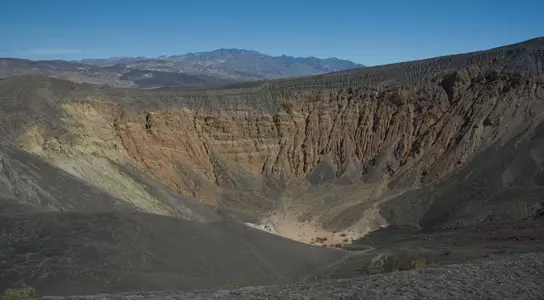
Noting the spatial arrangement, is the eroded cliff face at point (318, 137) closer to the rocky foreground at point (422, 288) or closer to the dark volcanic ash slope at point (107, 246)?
the dark volcanic ash slope at point (107, 246)

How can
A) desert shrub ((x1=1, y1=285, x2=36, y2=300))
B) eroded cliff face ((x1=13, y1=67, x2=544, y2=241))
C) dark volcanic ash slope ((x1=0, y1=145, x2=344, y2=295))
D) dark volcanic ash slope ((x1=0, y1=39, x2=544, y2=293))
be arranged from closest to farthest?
desert shrub ((x1=1, y1=285, x2=36, y2=300)), dark volcanic ash slope ((x1=0, y1=145, x2=344, y2=295)), dark volcanic ash slope ((x1=0, y1=39, x2=544, y2=293)), eroded cliff face ((x1=13, y1=67, x2=544, y2=241))

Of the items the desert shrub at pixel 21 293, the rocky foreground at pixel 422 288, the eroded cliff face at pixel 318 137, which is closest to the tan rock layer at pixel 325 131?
the eroded cliff face at pixel 318 137

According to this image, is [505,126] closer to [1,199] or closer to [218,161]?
[218,161]

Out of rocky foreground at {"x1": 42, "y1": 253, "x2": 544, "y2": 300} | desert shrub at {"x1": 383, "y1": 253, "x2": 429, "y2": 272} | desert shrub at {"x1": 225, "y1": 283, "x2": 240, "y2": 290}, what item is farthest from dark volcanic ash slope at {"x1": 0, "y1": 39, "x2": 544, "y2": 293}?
rocky foreground at {"x1": 42, "y1": 253, "x2": 544, "y2": 300}

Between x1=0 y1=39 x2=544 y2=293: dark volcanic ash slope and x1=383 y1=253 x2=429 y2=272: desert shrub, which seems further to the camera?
x1=0 y1=39 x2=544 y2=293: dark volcanic ash slope

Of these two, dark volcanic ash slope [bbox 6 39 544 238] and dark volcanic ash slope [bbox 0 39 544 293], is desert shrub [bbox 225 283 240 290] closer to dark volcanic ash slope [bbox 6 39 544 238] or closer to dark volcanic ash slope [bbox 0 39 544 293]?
dark volcanic ash slope [bbox 0 39 544 293]

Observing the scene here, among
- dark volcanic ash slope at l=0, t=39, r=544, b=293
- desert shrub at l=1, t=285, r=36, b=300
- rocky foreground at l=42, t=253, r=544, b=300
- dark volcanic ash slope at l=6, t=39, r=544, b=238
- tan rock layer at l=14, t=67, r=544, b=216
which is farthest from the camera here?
tan rock layer at l=14, t=67, r=544, b=216

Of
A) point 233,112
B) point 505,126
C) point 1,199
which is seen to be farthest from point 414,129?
point 1,199

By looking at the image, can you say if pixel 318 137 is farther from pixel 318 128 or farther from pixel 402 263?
pixel 402 263
